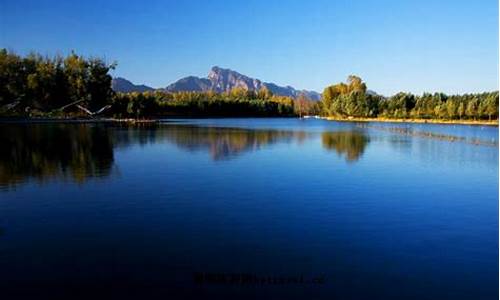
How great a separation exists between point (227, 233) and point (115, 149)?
18.6m

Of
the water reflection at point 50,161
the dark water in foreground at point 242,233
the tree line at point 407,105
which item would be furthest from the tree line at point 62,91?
the dark water in foreground at point 242,233

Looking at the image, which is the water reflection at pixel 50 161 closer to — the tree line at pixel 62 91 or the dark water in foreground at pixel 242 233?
the dark water in foreground at pixel 242 233

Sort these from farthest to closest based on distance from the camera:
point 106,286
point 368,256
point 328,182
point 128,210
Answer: point 328,182 → point 128,210 → point 368,256 → point 106,286

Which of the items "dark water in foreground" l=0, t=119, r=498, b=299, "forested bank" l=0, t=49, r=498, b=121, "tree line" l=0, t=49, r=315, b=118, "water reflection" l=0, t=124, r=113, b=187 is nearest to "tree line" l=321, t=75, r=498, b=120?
"forested bank" l=0, t=49, r=498, b=121

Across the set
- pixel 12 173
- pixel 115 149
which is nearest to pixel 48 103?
pixel 115 149

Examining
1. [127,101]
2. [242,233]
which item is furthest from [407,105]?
[242,233]

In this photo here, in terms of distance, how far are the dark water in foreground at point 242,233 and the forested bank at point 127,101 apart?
50775 millimetres

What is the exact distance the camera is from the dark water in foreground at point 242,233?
22.8 ft

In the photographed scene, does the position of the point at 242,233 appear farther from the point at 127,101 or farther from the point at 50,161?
the point at 127,101

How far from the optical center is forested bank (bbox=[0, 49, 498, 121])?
66688 mm

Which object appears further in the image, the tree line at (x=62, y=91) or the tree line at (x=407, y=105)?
the tree line at (x=407, y=105)

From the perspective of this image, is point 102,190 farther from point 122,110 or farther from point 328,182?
point 122,110

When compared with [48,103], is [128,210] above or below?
below

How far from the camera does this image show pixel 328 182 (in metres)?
16.2
